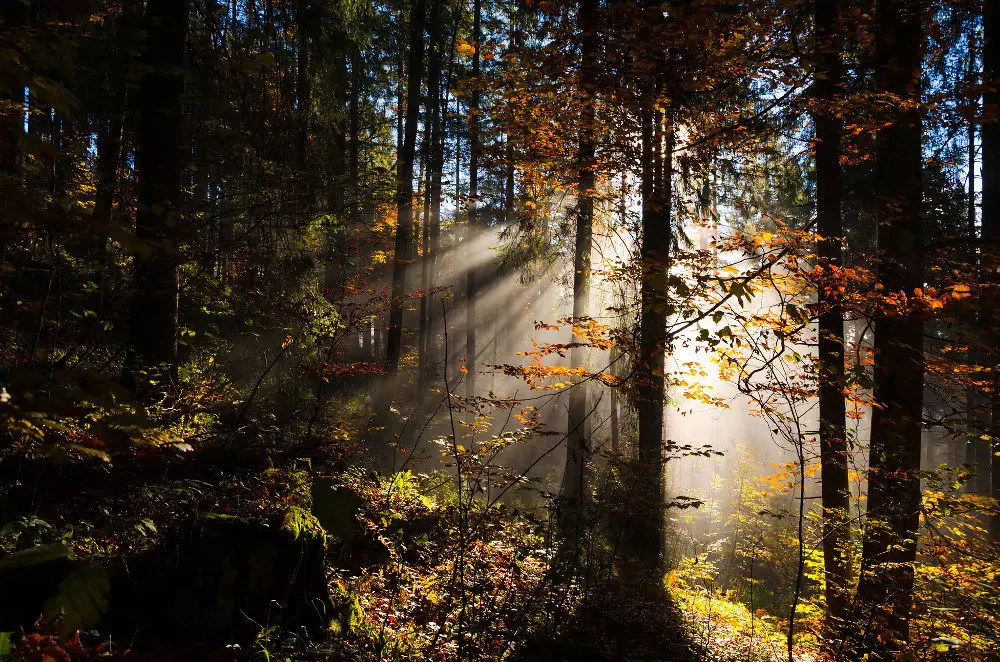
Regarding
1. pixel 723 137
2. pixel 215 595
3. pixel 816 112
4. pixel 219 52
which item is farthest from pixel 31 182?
pixel 816 112

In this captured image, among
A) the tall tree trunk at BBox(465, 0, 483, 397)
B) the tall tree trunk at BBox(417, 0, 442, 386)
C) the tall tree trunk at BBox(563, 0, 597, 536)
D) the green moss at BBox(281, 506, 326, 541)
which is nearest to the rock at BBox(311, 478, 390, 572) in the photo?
the green moss at BBox(281, 506, 326, 541)

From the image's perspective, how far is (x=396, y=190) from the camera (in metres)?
5.23

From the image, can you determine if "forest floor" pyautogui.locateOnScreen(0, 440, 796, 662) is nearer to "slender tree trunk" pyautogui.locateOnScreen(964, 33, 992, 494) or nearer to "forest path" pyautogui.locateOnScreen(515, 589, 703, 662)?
"forest path" pyautogui.locateOnScreen(515, 589, 703, 662)

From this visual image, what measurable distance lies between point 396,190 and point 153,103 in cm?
285

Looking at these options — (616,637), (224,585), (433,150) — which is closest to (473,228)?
(433,150)

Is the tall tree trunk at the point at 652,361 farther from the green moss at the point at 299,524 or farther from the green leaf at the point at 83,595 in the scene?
the green leaf at the point at 83,595

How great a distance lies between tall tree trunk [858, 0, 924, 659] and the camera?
5500 mm

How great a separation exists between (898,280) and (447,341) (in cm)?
473

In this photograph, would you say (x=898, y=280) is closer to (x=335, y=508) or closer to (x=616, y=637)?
(x=616, y=637)

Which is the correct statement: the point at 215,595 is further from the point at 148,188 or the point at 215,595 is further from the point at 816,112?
the point at 816,112

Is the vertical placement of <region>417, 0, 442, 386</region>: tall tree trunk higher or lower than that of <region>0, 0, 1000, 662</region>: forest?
higher

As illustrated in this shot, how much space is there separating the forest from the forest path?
40mm

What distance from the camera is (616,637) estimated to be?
4977mm

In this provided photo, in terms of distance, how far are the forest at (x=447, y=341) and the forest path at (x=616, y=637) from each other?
0.13 feet
